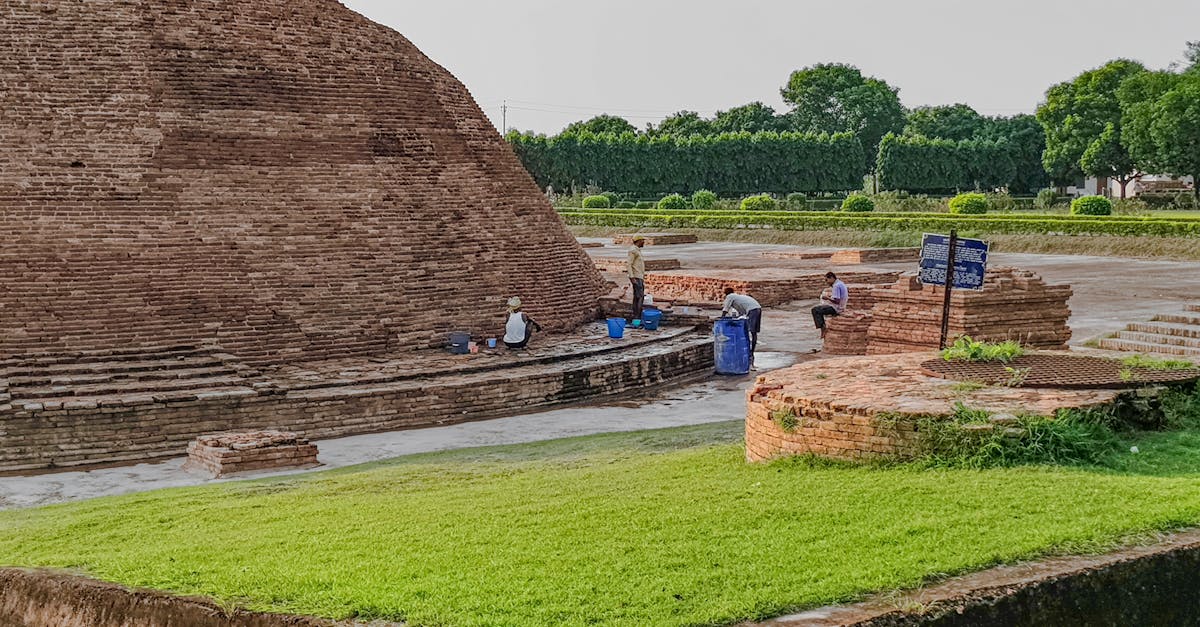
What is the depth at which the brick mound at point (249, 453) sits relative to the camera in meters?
10.2

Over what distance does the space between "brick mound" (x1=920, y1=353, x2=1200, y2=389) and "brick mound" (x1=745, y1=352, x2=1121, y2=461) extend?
12cm

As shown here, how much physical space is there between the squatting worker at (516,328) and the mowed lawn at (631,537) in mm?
6199

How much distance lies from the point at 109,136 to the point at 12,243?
136cm

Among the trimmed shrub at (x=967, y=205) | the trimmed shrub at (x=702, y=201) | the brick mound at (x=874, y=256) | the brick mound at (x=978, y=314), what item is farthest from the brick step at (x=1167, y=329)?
the trimmed shrub at (x=702, y=201)

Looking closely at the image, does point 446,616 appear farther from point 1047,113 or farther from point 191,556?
point 1047,113

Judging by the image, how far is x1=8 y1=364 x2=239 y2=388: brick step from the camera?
11.7 metres

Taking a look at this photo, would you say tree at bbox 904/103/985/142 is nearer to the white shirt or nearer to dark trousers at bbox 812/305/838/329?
dark trousers at bbox 812/305/838/329

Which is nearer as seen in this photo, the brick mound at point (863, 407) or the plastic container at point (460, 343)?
the brick mound at point (863, 407)

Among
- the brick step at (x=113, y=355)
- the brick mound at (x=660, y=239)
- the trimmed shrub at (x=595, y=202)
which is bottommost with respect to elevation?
the brick mound at (x=660, y=239)

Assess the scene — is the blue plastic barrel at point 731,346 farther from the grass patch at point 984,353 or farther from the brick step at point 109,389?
the grass patch at point 984,353

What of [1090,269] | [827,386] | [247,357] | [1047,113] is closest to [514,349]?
[247,357]

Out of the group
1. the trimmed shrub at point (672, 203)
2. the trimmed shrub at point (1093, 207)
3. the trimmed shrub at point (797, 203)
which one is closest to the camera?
the trimmed shrub at point (1093, 207)

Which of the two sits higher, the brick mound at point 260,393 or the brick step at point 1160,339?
the brick step at point 1160,339

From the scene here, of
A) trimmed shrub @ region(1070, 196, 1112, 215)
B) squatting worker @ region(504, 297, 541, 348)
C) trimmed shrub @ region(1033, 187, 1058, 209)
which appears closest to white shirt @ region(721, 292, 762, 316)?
squatting worker @ region(504, 297, 541, 348)
